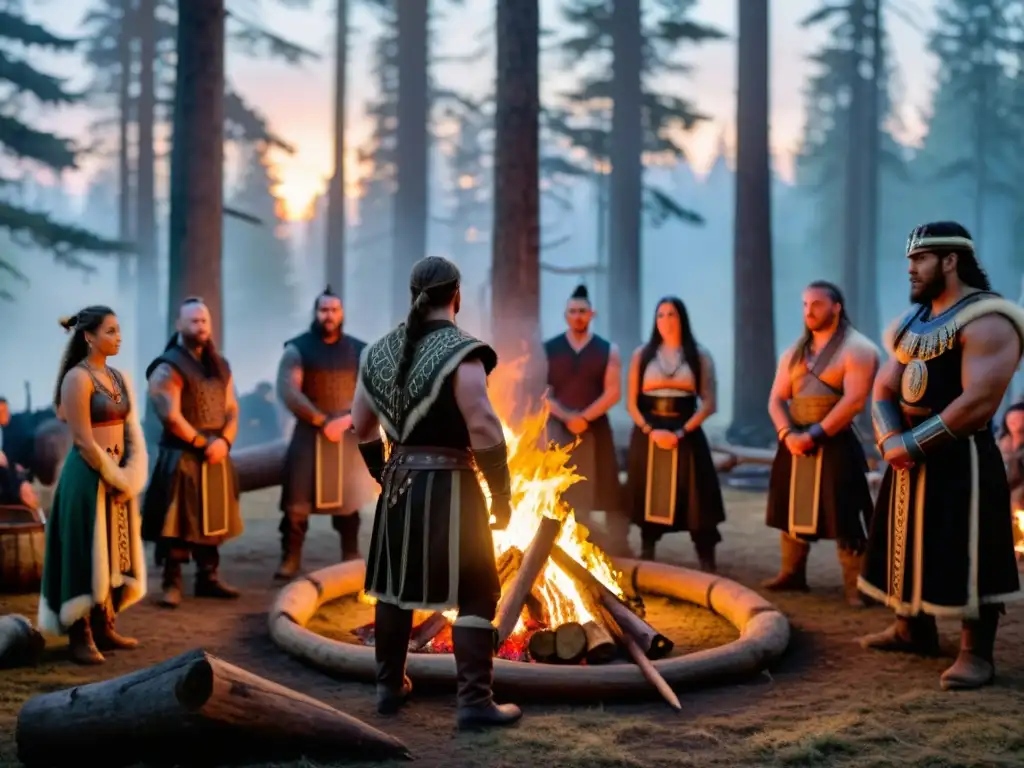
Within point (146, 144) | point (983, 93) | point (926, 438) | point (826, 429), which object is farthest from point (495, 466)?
point (983, 93)

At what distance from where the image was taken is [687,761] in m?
4.33

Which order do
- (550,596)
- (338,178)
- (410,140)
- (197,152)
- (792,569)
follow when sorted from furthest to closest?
(338,178)
(410,140)
(197,152)
(792,569)
(550,596)

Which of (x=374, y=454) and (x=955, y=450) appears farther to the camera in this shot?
(x=955, y=450)

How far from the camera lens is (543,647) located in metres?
5.73

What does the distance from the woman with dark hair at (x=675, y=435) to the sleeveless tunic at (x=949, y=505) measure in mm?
2540

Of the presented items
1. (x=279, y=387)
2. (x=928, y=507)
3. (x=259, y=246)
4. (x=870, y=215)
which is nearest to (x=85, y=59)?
(x=259, y=246)

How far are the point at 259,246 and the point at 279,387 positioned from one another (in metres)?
37.5

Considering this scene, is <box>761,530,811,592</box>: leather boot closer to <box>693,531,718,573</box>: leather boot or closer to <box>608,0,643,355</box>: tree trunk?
<box>693,531,718,573</box>: leather boot

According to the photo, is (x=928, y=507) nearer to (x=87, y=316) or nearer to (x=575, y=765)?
(x=575, y=765)

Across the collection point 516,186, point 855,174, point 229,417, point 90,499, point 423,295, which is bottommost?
point 90,499

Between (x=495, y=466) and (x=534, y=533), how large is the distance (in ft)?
7.13

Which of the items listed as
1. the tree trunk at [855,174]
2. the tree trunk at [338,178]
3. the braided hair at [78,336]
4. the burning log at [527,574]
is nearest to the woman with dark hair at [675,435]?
the burning log at [527,574]

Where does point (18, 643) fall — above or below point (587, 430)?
below

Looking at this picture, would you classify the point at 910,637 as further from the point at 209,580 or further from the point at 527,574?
the point at 209,580
